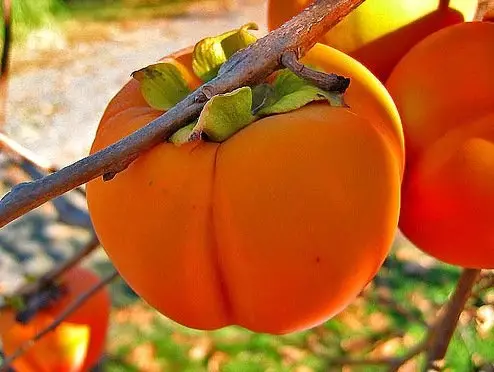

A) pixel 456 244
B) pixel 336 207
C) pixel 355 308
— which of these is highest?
pixel 336 207

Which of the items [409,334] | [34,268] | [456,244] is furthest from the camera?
[34,268]

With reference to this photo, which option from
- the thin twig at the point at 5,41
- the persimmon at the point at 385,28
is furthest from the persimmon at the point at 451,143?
the thin twig at the point at 5,41

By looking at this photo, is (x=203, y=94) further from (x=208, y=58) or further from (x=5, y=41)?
(x=5, y=41)

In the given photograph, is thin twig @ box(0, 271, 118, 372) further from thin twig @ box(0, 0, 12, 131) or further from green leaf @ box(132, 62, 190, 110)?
green leaf @ box(132, 62, 190, 110)

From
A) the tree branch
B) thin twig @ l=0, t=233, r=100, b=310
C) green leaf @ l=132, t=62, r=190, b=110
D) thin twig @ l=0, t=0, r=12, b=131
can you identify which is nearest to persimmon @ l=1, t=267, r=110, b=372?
thin twig @ l=0, t=233, r=100, b=310

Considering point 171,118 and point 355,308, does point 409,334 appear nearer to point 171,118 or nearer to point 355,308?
point 355,308

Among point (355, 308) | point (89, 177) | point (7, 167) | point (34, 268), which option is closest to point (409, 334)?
point (355, 308)

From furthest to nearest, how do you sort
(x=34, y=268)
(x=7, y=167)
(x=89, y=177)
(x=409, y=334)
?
(x=7, y=167) < (x=34, y=268) < (x=409, y=334) < (x=89, y=177)
